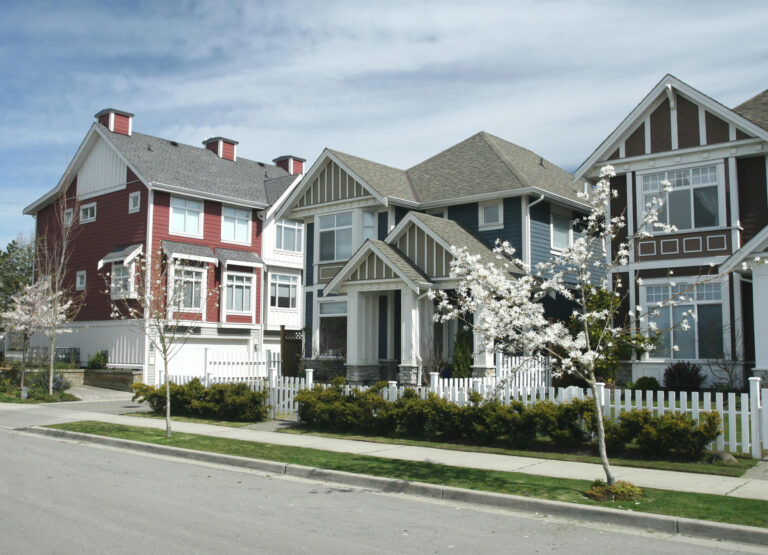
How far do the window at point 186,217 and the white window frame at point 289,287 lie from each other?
4617 mm

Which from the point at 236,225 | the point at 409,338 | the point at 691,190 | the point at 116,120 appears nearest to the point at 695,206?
the point at 691,190

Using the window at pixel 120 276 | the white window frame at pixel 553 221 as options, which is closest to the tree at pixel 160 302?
the window at pixel 120 276

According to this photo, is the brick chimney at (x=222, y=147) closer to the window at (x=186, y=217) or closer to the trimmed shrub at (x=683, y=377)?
the window at (x=186, y=217)

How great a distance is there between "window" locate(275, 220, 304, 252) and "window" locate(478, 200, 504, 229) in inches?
530

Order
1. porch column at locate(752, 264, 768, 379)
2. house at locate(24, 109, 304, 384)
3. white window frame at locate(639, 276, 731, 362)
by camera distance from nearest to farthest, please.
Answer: porch column at locate(752, 264, 768, 379) → white window frame at locate(639, 276, 731, 362) → house at locate(24, 109, 304, 384)

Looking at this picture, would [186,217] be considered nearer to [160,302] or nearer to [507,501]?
[160,302]

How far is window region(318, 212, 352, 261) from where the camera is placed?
2525 centimetres

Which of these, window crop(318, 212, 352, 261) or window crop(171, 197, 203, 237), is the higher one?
window crop(171, 197, 203, 237)

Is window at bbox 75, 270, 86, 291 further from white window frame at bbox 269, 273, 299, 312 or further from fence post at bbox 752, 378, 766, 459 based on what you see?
fence post at bbox 752, 378, 766, 459

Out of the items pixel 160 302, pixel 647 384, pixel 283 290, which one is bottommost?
pixel 647 384

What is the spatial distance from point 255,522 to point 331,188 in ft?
62.8

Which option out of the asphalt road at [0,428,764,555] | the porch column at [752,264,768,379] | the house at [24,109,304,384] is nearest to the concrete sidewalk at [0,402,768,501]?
the asphalt road at [0,428,764,555]

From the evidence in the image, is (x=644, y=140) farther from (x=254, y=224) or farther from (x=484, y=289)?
(x=254, y=224)

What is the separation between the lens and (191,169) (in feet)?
108
